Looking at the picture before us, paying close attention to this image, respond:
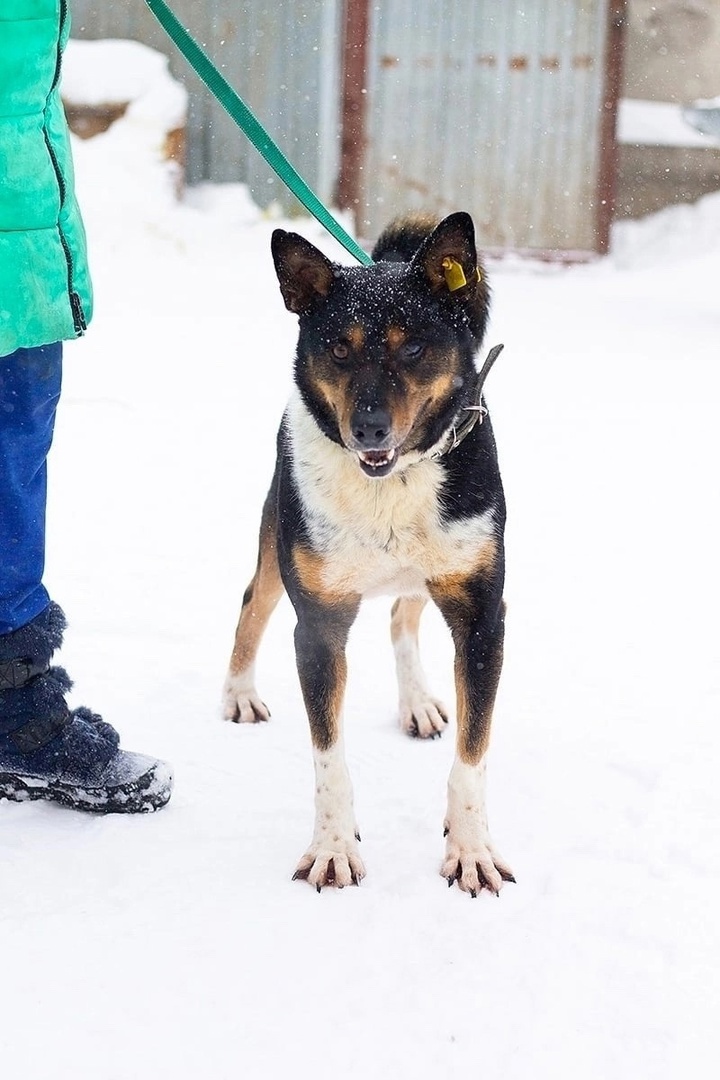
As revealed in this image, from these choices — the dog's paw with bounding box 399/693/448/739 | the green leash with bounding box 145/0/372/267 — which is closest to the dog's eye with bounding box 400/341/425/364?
the green leash with bounding box 145/0/372/267

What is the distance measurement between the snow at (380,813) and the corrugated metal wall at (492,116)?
5.06m

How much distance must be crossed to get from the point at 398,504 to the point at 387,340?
32cm

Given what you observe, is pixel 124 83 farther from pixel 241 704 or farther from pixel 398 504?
pixel 398 504

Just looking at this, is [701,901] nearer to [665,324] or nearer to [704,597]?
[704,597]

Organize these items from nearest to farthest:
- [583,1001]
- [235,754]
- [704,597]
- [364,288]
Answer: [583,1001], [364,288], [235,754], [704,597]

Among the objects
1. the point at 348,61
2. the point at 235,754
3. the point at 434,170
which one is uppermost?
the point at 348,61

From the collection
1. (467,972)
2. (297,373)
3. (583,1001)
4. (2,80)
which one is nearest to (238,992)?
(467,972)

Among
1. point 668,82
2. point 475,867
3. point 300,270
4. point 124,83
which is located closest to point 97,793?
point 475,867

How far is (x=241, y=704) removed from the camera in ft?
10.1

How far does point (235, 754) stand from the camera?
2869mm

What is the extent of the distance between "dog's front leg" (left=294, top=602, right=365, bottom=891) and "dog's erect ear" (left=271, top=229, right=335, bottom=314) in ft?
1.94

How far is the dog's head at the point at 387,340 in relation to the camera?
2.27 metres

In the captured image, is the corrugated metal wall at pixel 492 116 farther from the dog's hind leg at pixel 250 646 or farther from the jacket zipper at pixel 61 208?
the jacket zipper at pixel 61 208

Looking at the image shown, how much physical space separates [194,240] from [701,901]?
7443mm
